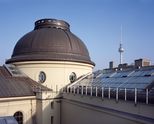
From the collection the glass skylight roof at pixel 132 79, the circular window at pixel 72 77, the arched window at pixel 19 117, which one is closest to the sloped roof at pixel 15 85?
the arched window at pixel 19 117

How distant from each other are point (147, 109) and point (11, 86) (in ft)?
55.6

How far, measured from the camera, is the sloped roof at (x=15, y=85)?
80.8ft

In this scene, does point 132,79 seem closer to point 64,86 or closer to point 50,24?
point 64,86

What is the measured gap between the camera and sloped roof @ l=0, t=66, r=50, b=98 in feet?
80.8

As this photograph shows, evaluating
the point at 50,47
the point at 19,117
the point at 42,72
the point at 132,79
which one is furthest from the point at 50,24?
the point at 132,79

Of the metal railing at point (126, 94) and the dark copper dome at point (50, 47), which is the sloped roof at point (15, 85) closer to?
the dark copper dome at point (50, 47)

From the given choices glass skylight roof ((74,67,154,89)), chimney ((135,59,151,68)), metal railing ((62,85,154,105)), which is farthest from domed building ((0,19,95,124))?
chimney ((135,59,151,68))

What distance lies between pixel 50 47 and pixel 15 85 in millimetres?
7713

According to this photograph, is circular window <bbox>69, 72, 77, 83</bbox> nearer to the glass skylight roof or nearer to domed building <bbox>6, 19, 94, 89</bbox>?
domed building <bbox>6, 19, 94, 89</bbox>

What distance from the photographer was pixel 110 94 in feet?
56.7

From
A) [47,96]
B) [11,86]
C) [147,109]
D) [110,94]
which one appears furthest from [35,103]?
[147,109]

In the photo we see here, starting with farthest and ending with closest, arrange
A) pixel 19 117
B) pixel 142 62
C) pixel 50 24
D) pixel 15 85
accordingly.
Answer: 1. pixel 50 24
2. pixel 15 85
3. pixel 19 117
4. pixel 142 62

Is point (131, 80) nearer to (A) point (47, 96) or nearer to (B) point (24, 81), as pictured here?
(A) point (47, 96)

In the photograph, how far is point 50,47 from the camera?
31.7 m
